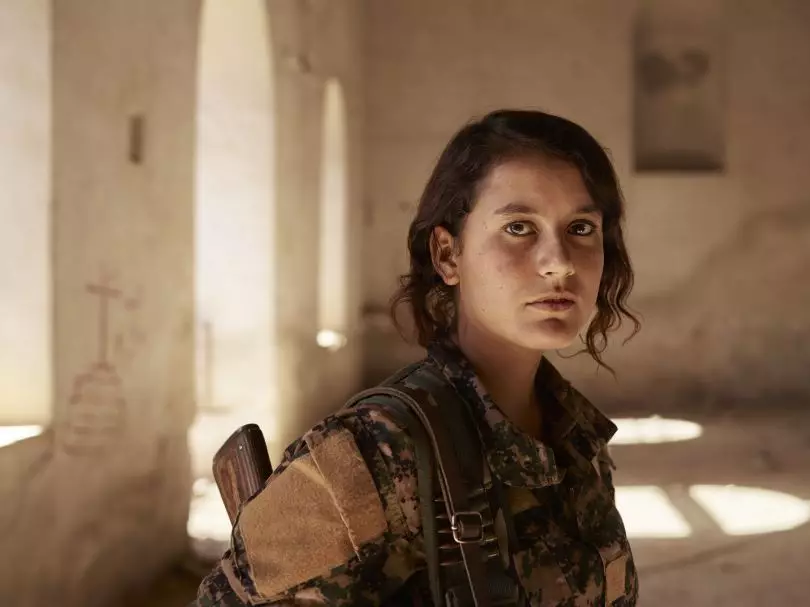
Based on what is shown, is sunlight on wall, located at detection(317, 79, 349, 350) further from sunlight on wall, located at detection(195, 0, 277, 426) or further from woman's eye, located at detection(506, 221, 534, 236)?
woman's eye, located at detection(506, 221, 534, 236)

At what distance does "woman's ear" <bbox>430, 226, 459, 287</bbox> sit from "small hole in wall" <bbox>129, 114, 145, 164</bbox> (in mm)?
2441

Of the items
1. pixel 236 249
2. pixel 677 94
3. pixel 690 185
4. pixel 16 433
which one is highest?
pixel 677 94

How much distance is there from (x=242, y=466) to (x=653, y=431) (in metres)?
7.48

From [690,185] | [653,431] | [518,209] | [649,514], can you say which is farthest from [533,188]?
[690,185]

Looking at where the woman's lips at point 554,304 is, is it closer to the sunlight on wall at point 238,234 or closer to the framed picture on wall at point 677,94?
the sunlight on wall at point 238,234

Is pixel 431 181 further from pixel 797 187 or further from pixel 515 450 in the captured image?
pixel 797 187

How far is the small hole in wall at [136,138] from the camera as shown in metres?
3.52

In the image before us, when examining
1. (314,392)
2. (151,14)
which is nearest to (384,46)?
(314,392)

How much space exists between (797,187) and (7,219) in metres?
9.09

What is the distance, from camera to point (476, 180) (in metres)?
1.29

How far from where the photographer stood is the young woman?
1.06 meters

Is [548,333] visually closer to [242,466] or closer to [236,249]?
[242,466]

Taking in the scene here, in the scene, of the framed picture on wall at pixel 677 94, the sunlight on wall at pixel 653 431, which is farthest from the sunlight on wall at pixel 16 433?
the framed picture on wall at pixel 677 94

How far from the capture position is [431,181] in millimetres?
1383
